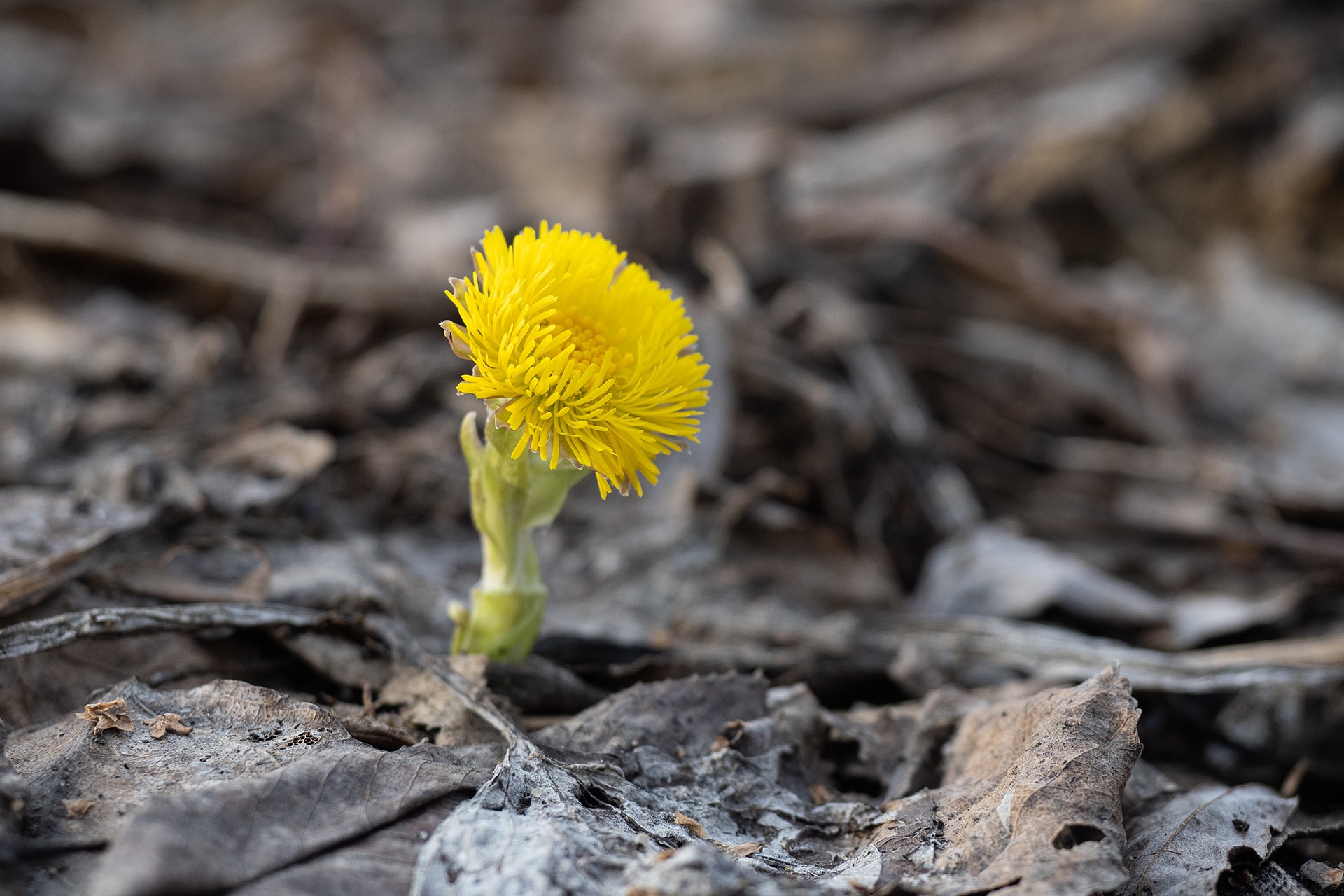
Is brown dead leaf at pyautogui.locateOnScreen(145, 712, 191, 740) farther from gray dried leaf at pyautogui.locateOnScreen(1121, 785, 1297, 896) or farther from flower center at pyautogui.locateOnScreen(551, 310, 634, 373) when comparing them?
gray dried leaf at pyautogui.locateOnScreen(1121, 785, 1297, 896)

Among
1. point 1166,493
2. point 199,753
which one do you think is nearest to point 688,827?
point 199,753

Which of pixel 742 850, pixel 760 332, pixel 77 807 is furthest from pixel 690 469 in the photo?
pixel 77 807

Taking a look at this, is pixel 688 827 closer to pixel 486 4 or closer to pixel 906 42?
pixel 906 42

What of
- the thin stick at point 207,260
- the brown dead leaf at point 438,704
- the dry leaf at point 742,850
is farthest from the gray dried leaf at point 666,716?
the thin stick at point 207,260

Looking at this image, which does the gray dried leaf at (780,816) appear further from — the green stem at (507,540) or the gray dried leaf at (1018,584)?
the gray dried leaf at (1018,584)

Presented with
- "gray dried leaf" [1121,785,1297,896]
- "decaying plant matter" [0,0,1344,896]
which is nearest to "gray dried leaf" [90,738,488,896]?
"decaying plant matter" [0,0,1344,896]
